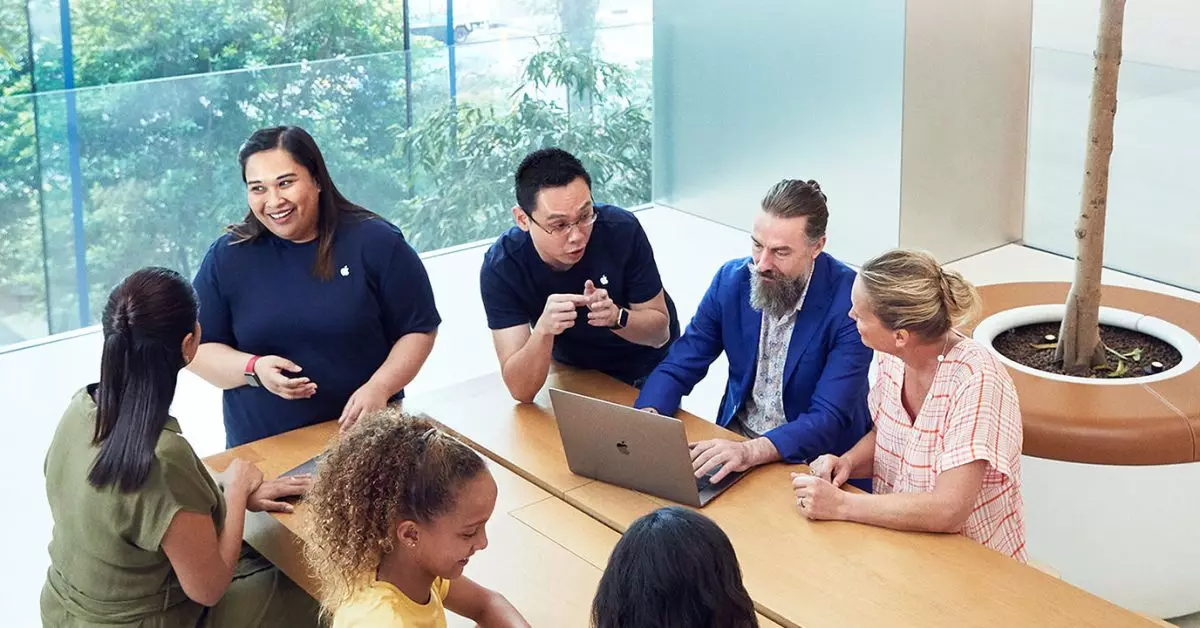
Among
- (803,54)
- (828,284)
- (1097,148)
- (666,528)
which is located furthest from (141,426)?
(803,54)

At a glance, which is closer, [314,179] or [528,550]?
[528,550]

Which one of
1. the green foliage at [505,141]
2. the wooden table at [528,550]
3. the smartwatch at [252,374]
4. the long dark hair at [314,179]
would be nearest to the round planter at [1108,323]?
the wooden table at [528,550]

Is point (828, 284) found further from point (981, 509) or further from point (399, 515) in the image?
point (399, 515)

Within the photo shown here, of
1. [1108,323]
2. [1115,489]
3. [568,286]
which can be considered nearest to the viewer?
[568,286]

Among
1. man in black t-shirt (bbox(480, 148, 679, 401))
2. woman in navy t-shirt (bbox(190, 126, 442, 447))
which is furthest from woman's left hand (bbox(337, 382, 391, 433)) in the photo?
man in black t-shirt (bbox(480, 148, 679, 401))

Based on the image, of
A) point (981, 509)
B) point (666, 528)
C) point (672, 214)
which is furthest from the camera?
point (672, 214)

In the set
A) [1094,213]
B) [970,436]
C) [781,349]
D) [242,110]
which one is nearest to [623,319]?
[781,349]

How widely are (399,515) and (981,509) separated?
1.29 m

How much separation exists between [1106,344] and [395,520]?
256 centimetres

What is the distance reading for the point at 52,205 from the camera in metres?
5.77

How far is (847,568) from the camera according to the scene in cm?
262

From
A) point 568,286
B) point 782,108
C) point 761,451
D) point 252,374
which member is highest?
point 782,108

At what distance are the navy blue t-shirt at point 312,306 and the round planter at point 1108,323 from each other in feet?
5.56

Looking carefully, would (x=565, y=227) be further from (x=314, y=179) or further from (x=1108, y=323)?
(x=1108, y=323)
